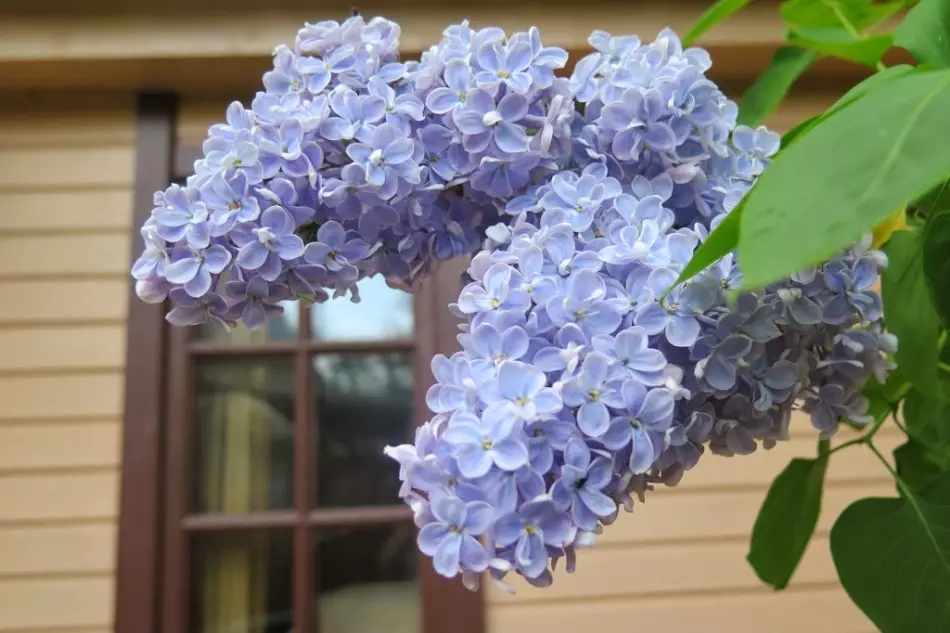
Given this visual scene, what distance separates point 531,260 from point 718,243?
78 mm

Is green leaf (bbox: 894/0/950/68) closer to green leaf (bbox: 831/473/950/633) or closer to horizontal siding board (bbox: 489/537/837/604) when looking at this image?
green leaf (bbox: 831/473/950/633)

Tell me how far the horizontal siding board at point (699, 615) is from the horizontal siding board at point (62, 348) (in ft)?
2.43

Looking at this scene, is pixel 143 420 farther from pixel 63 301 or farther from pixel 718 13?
pixel 718 13

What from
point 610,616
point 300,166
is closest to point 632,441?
point 300,166

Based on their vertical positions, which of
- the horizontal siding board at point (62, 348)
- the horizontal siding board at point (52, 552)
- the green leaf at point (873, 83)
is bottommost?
the horizontal siding board at point (52, 552)

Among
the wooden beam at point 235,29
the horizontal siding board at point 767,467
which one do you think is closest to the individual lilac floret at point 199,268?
the wooden beam at point 235,29

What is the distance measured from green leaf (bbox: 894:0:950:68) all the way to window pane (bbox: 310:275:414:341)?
3.50 feet

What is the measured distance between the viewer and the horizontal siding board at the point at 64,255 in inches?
51.4

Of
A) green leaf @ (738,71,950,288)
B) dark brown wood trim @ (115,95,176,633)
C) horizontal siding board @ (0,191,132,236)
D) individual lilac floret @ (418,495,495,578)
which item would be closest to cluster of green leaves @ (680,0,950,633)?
green leaf @ (738,71,950,288)

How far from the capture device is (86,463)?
1.26m

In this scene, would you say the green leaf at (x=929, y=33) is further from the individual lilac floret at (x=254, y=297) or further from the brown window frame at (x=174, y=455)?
the brown window frame at (x=174, y=455)

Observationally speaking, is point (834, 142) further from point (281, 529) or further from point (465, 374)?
point (281, 529)

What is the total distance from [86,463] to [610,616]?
0.86 m

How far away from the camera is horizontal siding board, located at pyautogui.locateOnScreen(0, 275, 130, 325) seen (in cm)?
129
